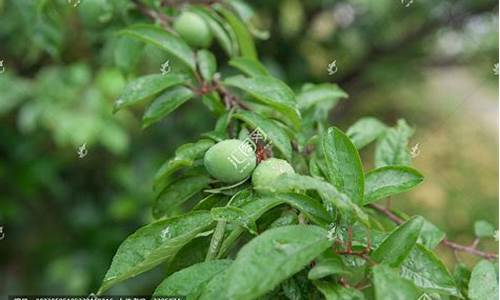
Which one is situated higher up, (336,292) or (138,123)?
(336,292)

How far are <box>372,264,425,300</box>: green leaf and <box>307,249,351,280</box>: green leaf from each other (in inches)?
1.4

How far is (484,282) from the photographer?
77 cm

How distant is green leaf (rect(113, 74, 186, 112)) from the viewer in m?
0.87

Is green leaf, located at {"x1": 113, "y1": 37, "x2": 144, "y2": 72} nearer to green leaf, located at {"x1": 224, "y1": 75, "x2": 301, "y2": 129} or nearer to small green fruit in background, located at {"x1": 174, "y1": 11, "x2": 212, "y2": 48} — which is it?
small green fruit in background, located at {"x1": 174, "y1": 11, "x2": 212, "y2": 48}

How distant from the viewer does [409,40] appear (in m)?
2.74

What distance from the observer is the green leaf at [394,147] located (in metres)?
0.97

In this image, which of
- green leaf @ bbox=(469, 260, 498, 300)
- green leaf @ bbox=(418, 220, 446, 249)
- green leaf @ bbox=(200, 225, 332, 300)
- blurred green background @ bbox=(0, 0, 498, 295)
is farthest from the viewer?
blurred green background @ bbox=(0, 0, 498, 295)

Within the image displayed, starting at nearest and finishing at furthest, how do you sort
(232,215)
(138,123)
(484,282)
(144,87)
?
1. (232,215)
2. (484,282)
3. (144,87)
4. (138,123)

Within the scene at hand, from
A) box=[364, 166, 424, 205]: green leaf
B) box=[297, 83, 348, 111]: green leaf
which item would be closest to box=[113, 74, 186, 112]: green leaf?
box=[297, 83, 348, 111]: green leaf

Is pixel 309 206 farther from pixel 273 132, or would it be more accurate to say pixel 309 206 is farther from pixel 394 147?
pixel 394 147

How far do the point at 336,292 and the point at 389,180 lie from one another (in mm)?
177

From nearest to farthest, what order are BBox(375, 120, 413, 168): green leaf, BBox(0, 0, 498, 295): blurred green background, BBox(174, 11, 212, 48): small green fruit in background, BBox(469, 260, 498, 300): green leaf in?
BBox(469, 260, 498, 300): green leaf < BBox(375, 120, 413, 168): green leaf < BBox(174, 11, 212, 48): small green fruit in background < BBox(0, 0, 498, 295): blurred green background

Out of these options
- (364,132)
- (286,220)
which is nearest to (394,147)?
(364,132)

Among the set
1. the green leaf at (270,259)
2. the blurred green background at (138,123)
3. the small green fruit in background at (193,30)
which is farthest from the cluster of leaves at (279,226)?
the blurred green background at (138,123)
